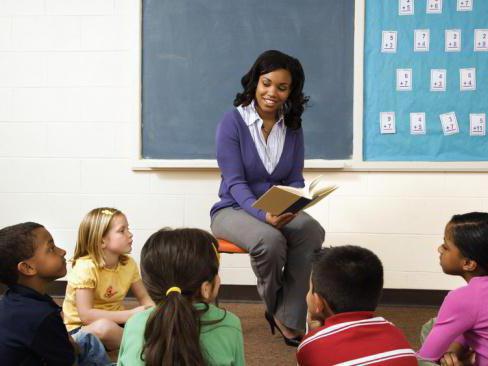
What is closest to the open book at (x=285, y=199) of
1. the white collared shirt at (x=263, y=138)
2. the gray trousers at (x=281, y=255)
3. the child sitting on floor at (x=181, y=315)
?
the gray trousers at (x=281, y=255)

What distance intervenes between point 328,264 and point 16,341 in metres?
0.84

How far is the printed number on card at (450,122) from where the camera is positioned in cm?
314

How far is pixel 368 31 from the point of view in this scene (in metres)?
3.16

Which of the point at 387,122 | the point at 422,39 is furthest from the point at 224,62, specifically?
the point at 422,39

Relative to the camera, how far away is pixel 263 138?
2.68 m

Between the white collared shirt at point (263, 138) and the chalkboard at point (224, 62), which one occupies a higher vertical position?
the chalkboard at point (224, 62)

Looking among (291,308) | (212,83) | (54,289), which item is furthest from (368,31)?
(54,289)

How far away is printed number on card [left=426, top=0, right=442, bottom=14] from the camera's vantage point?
123 inches

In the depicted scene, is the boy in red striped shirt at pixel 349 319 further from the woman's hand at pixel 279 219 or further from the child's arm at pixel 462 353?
the woman's hand at pixel 279 219

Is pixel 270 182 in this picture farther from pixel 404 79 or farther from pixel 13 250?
pixel 13 250

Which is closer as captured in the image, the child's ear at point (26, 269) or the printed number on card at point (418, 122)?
the child's ear at point (26, 269)

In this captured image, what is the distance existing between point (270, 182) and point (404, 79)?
3.45 feet

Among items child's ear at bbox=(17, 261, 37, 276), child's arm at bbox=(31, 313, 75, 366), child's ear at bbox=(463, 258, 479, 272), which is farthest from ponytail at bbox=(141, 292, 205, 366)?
child's ear at bbox=(463, 258, 479, 272)

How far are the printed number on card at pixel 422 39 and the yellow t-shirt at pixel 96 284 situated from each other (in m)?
1.94
